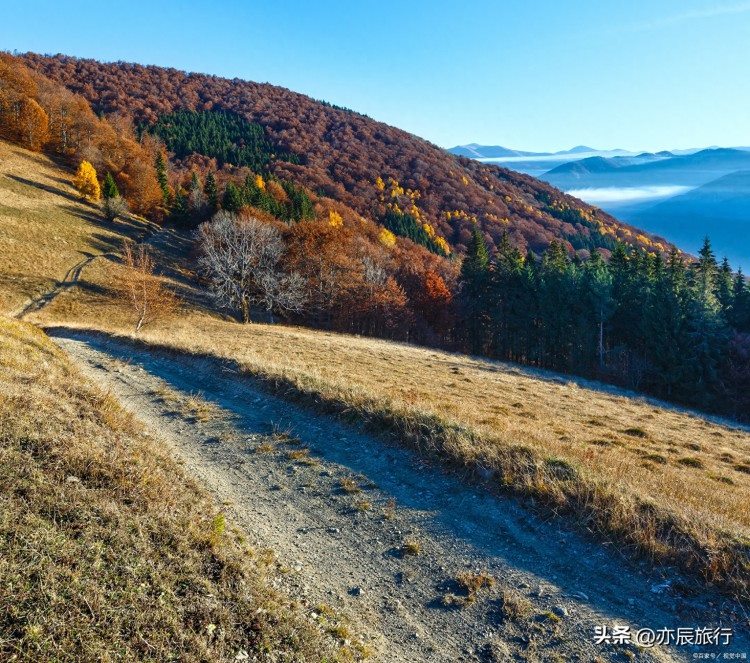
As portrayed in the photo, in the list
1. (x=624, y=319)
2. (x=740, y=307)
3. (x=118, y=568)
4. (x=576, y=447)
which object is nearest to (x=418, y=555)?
(x=118, y=568)

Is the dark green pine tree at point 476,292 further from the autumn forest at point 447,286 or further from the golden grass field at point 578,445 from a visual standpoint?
the golden grass field at point 578,445

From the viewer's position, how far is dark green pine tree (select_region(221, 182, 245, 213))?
8038 centimetres

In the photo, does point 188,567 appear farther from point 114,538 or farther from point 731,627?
point 731,627

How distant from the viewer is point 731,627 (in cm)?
598

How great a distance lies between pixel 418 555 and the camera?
7594 mm

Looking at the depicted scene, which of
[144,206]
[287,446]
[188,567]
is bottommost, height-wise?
[287,446]

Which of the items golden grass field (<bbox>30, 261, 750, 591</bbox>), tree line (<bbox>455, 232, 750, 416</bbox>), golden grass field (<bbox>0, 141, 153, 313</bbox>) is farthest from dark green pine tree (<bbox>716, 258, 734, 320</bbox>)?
golden grass field (<bbox>0, 141, 153, 313</bbox>)

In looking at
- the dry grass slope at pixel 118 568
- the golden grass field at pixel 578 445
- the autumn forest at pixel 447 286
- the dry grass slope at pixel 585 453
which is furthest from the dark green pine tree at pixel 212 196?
the dry grass slope at pixel 118 568

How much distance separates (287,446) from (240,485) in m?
2.26

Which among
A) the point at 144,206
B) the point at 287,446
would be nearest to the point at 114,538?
the point at 287,446

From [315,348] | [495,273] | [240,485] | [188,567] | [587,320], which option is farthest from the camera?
[495,273]

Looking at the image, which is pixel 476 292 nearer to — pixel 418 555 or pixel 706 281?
pixel 706 281

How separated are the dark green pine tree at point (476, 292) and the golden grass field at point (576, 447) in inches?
1437

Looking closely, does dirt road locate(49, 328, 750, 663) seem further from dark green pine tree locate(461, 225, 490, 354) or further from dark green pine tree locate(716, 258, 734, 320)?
dark green pine tree locate(716, 258, 734, 320)
